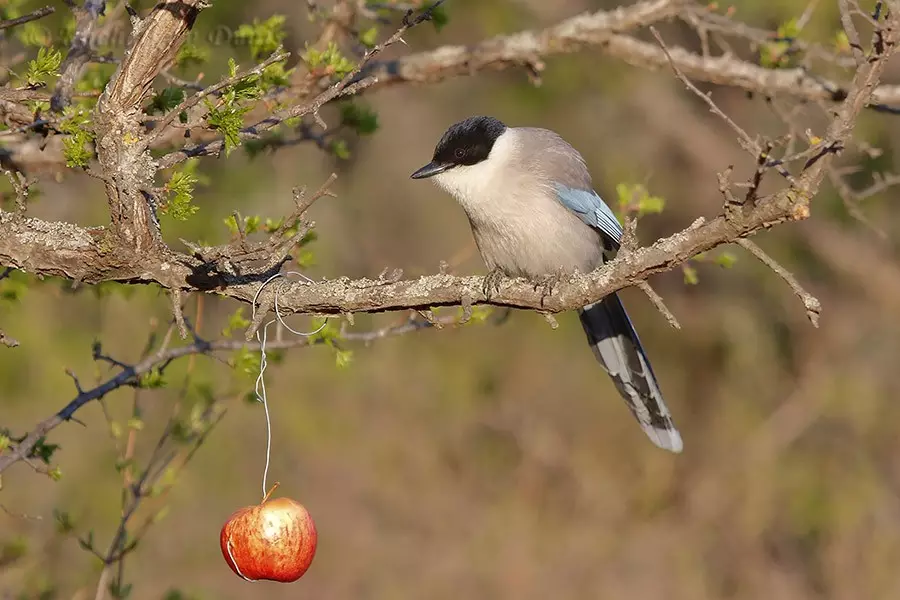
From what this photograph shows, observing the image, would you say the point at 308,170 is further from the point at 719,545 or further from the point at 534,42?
the point at 534,42

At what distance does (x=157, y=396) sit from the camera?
9578mm

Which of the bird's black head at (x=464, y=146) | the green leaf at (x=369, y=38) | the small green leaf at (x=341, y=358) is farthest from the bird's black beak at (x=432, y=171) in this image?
the small green leaf at (x=341, y=358)

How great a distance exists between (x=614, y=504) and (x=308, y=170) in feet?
14.9

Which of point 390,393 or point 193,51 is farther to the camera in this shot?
point 390,393

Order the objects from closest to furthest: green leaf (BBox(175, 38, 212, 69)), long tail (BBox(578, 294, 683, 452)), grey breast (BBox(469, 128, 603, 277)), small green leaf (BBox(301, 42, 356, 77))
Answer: green leaf (BBox(175, 38, 212, 69)) < small green leaf (BBox(301, 42, 356, 77)) < grey breast (BBox(469, 128, 603, 277)) < long tail (BBox(578, 294, 683, 452))

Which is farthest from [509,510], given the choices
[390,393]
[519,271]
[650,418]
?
[519,271]

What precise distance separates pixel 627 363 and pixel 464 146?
4.29ft

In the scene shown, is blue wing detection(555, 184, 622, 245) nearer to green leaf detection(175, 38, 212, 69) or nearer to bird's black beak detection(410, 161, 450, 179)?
bird's black beak detection(410, 161, 450, 179)

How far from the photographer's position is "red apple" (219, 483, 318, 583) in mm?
3107

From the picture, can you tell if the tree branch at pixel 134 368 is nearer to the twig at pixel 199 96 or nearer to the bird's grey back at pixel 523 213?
the bird's grey back at pixel 523 213

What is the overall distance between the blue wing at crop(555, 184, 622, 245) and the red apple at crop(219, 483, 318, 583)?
2.24 metres

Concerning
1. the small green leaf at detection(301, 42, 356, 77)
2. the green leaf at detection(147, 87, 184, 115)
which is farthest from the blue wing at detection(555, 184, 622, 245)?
the green leaf at detection(147, 87, 184, 115)

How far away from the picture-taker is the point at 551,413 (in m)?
10.5

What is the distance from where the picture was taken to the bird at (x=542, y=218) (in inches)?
186
